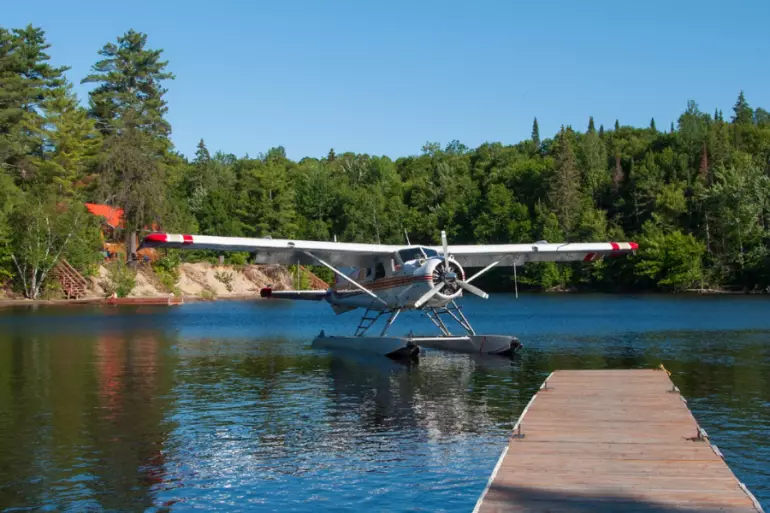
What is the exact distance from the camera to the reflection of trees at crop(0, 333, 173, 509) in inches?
317

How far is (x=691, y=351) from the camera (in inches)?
806

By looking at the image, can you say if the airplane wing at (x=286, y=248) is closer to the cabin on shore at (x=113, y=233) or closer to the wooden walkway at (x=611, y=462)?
the wooden walkway at (x=611, y=462)

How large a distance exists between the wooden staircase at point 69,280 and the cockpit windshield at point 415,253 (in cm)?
3803

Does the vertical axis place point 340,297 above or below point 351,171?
below

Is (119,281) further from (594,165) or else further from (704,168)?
(594,165)

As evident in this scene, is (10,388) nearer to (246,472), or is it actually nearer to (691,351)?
(246,472)

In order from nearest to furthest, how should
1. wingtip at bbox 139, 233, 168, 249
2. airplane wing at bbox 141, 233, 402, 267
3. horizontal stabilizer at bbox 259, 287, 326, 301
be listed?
wingtip at bbox 139, 233, 168, 249 < airplane wing at bbox 141, 233, 402, 267 < horizontal stabilizer at bbox 259, 287, 326, 301

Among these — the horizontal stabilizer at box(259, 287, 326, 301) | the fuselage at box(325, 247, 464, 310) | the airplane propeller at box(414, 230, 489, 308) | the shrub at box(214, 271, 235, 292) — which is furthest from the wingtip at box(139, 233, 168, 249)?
the shrub at box(214, 271, 235, 292)

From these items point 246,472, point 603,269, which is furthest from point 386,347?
point 603,269

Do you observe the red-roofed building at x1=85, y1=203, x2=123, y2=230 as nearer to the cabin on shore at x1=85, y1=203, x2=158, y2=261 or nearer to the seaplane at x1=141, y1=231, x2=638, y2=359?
the cabin on shore at x1=85, y1=203, x2=158, y2=261

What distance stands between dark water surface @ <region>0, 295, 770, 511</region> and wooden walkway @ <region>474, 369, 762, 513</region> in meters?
0.58

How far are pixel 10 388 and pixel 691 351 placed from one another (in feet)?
49.4

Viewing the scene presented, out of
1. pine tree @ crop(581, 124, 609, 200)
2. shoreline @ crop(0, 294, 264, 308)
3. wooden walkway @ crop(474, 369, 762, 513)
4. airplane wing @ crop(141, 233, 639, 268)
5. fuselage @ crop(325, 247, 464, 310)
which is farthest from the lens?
pine tree @ crop(581, 124, 609, 200)

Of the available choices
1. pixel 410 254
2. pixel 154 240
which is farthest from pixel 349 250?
pixel 154 240
